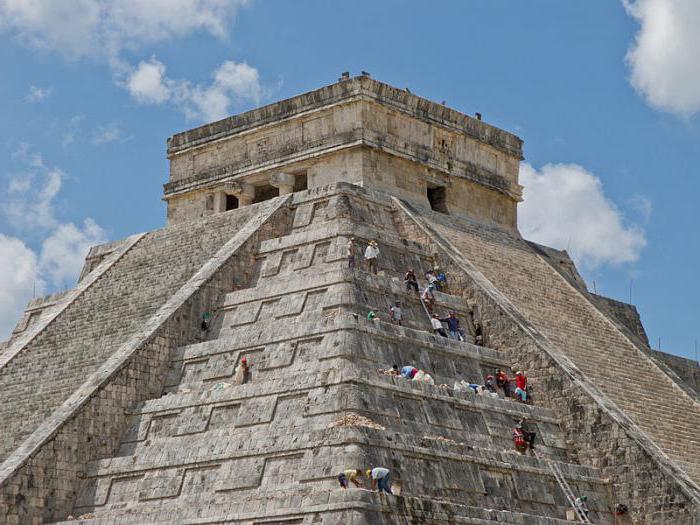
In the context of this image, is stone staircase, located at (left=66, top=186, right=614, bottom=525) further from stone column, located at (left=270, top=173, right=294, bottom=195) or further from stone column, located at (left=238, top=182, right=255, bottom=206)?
stone column, located at (left=238, top=182, right=255, bottom=206)

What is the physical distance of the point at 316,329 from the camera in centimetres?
2002

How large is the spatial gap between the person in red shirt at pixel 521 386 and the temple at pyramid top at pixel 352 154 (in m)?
6.25

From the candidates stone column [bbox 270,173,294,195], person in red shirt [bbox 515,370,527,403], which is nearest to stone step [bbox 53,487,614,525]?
person in red shirt [bbox 515,370,527,403]

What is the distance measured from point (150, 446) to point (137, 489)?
2.85ft

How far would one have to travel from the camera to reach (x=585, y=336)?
82.2 feet

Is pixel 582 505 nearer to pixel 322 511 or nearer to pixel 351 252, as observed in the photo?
pixel 322 511

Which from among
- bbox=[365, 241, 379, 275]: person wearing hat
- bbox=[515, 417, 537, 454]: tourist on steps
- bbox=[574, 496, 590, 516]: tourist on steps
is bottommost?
bbox=[574, 496, 590, 516]: tourist on steps

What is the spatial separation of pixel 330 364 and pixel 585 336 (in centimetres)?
744

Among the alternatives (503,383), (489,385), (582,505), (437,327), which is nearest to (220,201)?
(437,327)

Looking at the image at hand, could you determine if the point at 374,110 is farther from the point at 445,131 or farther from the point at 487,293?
the point at 487,293

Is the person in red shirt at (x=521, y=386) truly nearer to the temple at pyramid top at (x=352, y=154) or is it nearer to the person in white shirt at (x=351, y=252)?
the person in white shirt at (x=351, y=252)

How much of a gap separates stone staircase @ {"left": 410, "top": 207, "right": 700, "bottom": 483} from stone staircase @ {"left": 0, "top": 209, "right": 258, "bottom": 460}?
4528mm

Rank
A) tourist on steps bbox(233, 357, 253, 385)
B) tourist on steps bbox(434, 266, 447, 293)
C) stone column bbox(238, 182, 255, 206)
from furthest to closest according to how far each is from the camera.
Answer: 1. stone column bbox(238, 182, 255, 206)
2. tourist on steps bbox(434, 266, 447, 293)
3. tourist on steps bbox(233, 357, 253, 385)

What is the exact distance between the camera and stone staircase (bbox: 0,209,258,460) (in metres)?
22.2
